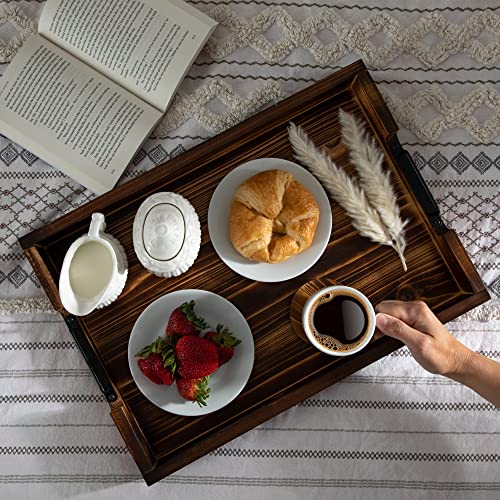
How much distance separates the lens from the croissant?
0.98 m

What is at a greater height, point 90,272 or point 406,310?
point 90,272

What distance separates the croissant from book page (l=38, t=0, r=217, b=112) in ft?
0.83

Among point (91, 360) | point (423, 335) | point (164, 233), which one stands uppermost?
point (164, 233)

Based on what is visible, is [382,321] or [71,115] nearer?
[382,321]

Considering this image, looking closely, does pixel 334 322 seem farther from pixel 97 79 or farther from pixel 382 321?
pixel 97 79

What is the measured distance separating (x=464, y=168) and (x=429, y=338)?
334mm

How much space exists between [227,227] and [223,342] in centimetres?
19

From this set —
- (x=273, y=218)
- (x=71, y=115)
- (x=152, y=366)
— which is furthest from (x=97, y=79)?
(x=152, y=366)

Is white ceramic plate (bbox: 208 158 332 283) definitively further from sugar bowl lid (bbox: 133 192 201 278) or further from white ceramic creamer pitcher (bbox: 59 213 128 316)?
white ceramic creamer pitcher (bbox: 59 213 128 316)

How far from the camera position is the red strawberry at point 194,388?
0.97 metres

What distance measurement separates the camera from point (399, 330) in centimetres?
94

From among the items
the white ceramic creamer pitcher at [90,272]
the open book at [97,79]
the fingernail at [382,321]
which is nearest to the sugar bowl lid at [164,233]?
the white ceramic creamer pitcher at [90,272]

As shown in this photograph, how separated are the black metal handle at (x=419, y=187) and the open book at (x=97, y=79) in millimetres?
399

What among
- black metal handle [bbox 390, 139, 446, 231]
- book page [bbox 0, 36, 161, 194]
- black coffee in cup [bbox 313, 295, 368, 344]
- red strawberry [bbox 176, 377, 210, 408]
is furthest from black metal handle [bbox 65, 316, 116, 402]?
black metal handle [bbox 390, 139, 446, 231]
